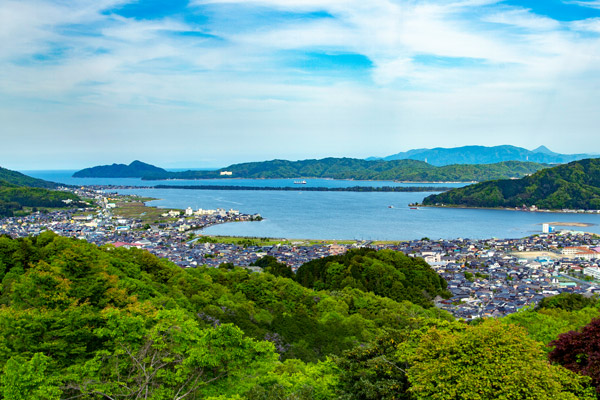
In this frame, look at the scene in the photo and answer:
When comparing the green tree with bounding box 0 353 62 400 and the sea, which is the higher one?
the green tree with bounding box 0 353 62 400

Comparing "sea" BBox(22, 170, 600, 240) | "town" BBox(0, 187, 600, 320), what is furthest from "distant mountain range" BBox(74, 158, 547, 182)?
"town" BBox(0, 187, 600, 320)

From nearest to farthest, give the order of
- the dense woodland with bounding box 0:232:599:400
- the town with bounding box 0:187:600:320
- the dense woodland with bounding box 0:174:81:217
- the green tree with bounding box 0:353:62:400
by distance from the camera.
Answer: the green tree with bounding box 0:353:62:400 → the dense woodland with bounding box 0:232:599:400 → the town with bounding box 0:187:600:320 → the dense woodland with bounding box 0:174:81:217

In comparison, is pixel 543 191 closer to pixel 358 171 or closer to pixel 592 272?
pixel 592 272

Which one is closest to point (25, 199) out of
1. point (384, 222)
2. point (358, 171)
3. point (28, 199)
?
point (28, 199)

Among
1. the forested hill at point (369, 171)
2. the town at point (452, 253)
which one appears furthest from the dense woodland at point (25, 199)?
the forested hill at point (369, 171)

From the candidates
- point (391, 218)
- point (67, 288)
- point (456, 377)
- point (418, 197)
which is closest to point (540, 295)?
point (456, 377)

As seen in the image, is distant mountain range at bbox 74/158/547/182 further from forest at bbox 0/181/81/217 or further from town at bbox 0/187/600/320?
forest at bbox 0/181/81/217
